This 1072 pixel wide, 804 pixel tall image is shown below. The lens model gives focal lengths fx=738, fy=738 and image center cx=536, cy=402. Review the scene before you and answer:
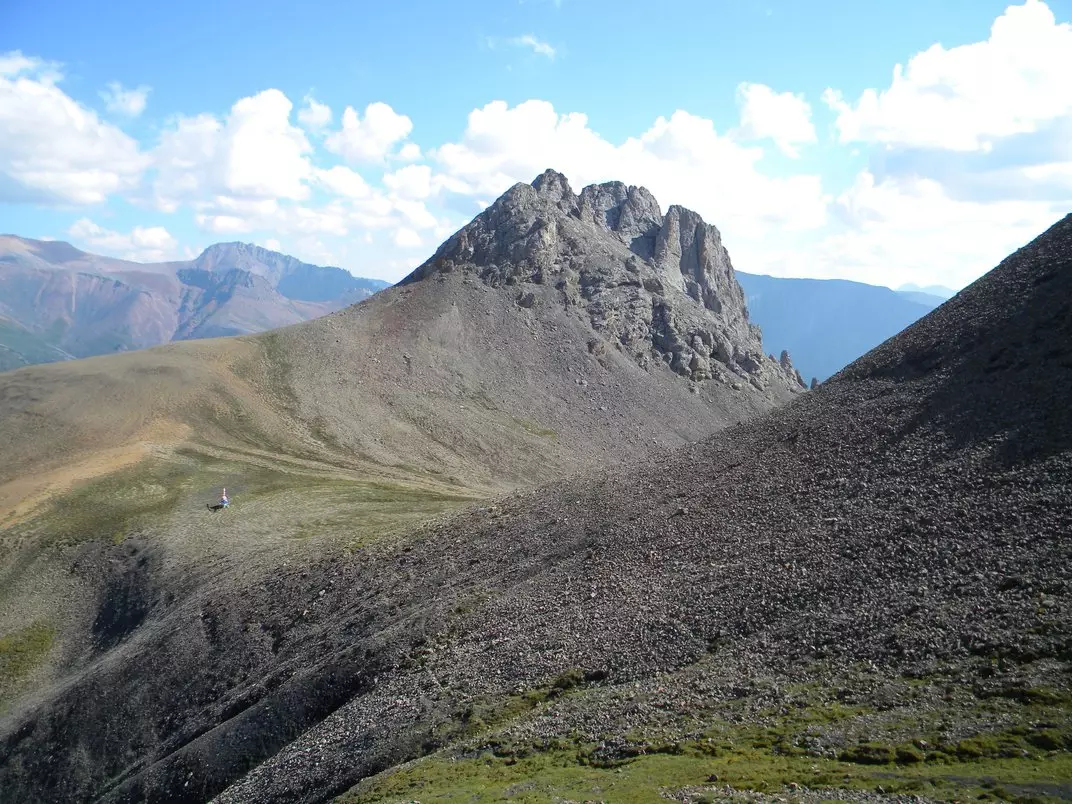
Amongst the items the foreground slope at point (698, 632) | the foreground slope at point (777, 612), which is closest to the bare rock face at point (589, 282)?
the foreground slope at point (698, 632)

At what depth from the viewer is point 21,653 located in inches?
2378

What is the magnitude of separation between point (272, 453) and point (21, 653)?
4469cm

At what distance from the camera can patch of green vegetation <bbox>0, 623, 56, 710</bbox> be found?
5778 centimetres

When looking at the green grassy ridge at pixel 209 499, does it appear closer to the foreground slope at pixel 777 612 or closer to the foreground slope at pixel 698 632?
the foreground slope at pixel 698 632

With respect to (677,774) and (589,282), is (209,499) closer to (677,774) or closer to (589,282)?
(677,774)

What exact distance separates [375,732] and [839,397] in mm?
44834

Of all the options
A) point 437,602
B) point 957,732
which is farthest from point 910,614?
point 437,602

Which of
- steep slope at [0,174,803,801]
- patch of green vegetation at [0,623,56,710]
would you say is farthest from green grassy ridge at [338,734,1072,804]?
patch of green vegetation at [0,623,56,710]

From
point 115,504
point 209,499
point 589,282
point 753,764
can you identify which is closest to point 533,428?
point 589,282

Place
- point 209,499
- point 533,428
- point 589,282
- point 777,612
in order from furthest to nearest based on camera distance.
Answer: point 589,282, point 533,428, point 209,499, point 777,612

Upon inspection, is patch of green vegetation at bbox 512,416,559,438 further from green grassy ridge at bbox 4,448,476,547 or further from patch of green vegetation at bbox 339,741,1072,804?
patch of green vegetation at bbox 339,741,1072,804

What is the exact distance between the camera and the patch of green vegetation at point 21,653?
190ft

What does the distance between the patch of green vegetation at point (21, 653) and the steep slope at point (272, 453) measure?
265mm

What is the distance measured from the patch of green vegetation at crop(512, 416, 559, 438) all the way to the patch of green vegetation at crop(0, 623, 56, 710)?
90.5 metres
